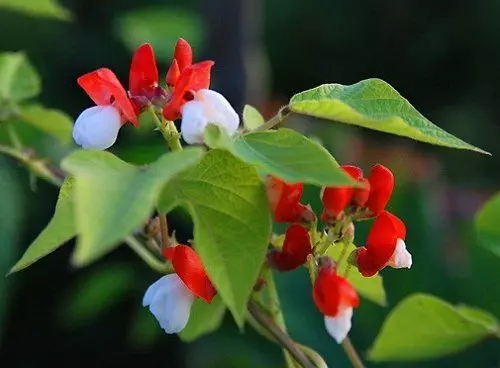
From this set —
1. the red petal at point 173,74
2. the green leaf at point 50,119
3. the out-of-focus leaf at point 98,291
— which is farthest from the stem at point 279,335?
the out-of-focus leaf at point 98,291

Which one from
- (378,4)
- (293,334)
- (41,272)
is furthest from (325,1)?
(293,334)

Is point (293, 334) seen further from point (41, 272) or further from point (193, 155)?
point (193, 155)

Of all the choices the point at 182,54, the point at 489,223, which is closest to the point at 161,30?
the point at 489,223

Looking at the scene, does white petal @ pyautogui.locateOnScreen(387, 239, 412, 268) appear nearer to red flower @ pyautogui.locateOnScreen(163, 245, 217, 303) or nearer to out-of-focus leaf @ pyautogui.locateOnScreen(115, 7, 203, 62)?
red flower @ pyautogui.locateOnScreen(163, 245, 217, 303)

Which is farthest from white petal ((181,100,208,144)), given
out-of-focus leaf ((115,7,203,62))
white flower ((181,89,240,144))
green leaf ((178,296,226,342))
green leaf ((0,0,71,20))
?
out-of-focus leaf ((115,7,203,62))

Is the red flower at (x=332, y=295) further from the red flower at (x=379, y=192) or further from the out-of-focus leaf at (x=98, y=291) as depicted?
the out-of-focus leaf at (x=98, y=291)

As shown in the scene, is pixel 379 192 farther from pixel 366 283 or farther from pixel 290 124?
pixel 290 124

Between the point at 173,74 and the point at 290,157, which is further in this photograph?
the point at 173,74
